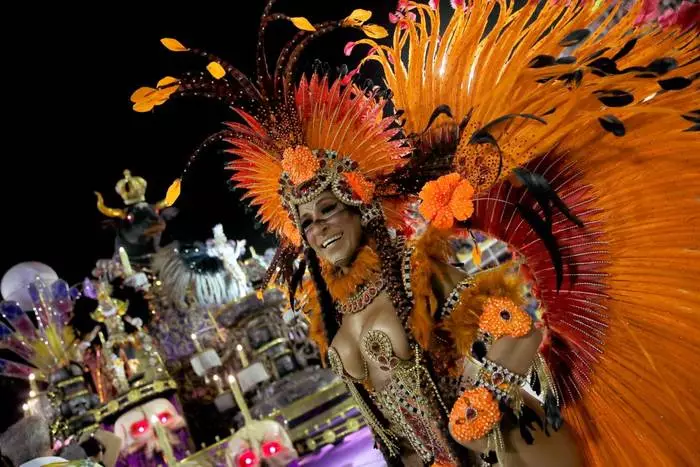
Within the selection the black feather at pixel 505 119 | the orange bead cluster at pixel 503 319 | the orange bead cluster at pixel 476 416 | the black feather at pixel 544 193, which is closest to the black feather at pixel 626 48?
the black feather at pixel 505 119

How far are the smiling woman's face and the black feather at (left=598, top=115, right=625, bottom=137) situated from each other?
3.13ft

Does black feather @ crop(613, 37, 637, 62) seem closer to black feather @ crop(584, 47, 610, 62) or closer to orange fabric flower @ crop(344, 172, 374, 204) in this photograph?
black feather @ crop(584, 47, 610, 62)

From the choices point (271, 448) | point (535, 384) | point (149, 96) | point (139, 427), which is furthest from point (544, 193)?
point (139, 427)

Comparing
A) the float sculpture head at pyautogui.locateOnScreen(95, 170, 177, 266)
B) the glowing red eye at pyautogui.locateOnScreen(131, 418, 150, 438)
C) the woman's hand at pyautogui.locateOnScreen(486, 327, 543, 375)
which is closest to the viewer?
the woman's hand at pyautogui.locateOnScreen(486, 327, 543, 375)

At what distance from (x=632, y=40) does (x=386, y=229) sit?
1067mm

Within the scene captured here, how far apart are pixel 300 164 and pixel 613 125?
113 centimetres

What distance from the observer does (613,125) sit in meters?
1.63

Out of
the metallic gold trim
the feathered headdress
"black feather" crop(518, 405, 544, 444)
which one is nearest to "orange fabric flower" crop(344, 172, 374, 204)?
the feathered headdress

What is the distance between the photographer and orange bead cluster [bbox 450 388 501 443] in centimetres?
175

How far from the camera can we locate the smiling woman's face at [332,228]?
2.18 metres

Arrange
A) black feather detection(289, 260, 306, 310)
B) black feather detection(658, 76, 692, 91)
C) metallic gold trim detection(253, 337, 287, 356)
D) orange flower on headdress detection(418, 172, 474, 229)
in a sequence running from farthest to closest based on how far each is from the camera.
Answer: metallic gold trim detection(253, 337, 287, 356)
black feather detection(289, 260, 306, 310)
orange flower on headdress detection(418, 172, 474, 229)
black feather detection(658, 76, 692, 91)

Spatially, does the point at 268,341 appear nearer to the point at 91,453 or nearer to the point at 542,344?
the point at 91,453

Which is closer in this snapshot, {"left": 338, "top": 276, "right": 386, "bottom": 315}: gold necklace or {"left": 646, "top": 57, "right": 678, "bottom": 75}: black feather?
{"left": 646, "top": 57, "right": 678, "bottom": 75}: black feather

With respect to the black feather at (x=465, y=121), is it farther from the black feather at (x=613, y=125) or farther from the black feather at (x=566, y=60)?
the black feather at (x=613, y=125)
